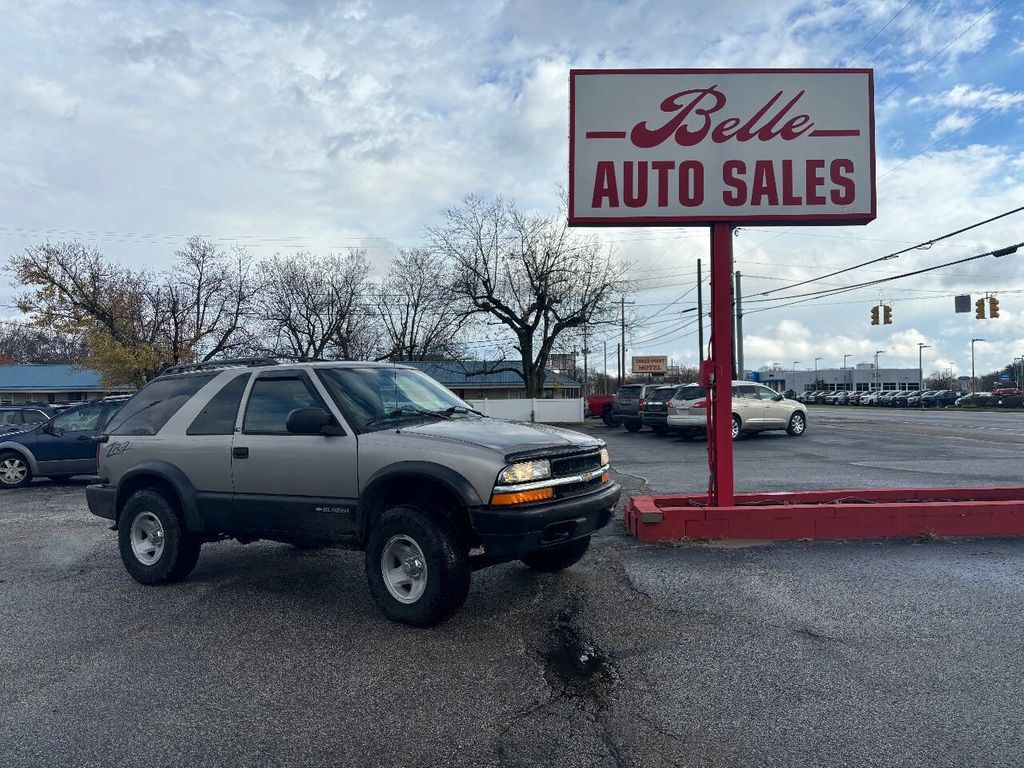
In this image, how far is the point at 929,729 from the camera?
3.54 m

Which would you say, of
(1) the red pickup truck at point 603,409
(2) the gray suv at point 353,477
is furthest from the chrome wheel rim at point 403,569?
(1) the red pickup truck at point 603,409

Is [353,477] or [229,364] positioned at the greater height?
[229,364]

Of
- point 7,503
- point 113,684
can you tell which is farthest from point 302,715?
point 7,503

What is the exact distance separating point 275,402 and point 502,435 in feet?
6.49

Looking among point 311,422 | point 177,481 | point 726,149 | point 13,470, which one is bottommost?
point 13,470

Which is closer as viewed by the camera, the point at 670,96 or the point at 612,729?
the point at 612,729

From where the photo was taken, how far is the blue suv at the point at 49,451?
1370cm

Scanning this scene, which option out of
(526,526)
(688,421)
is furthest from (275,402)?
(688,421)

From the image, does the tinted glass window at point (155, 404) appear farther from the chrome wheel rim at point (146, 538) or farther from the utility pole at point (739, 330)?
the utility pole at point (739, 330)

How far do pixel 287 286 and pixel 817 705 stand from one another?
180 feet

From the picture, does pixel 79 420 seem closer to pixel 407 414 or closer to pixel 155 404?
pixel 155 404

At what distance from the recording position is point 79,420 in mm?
14023

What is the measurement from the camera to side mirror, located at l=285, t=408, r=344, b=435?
212 inches

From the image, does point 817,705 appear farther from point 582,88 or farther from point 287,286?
point 287,286
